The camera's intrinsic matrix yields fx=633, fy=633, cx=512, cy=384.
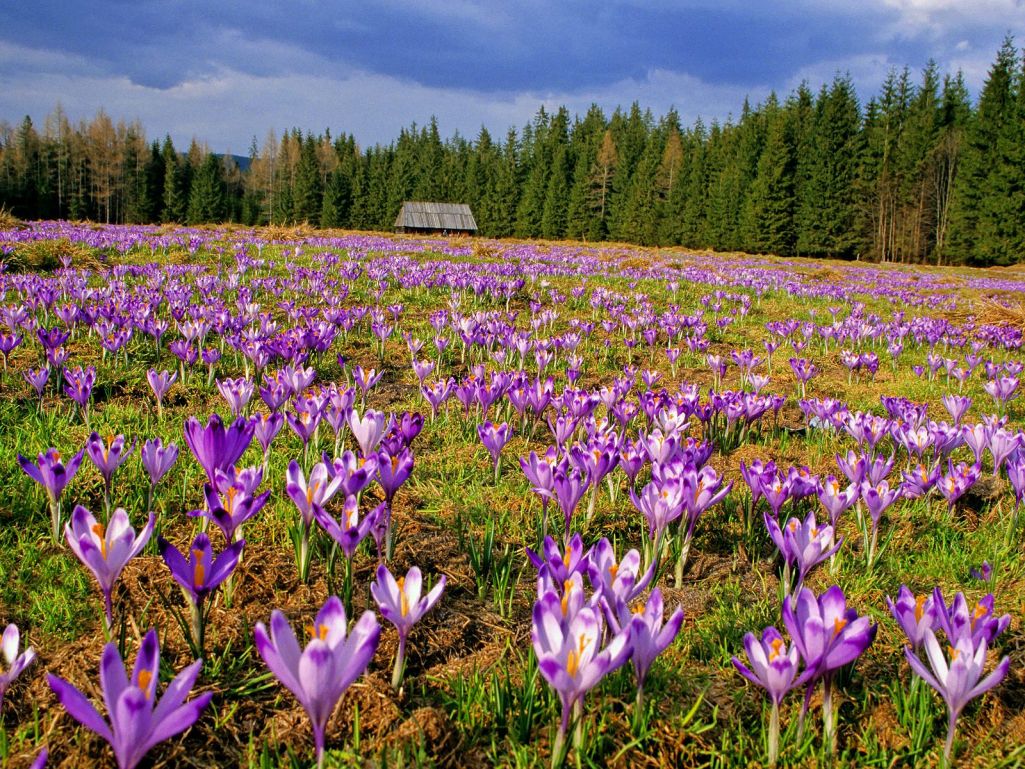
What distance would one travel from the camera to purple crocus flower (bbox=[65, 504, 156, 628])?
1.52 meters

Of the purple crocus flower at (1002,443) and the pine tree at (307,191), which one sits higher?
the pine tree at (307,191)

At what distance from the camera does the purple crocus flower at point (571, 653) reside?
49.9 inches

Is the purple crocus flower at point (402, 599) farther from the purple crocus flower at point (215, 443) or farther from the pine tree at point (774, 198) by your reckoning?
the pine tree at point (774, 198)

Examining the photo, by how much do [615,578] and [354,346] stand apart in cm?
533

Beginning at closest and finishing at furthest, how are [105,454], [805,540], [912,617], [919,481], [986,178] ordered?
1. [912,617]
2. [805,540]
3. [105,454]
4. [919,481]
5. [986,178]

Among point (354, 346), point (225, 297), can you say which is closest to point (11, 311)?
point (354, 346)

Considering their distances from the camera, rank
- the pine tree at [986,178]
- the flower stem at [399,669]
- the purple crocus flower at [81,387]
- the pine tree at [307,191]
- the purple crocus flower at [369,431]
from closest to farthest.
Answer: the flower stem at [399,669] < the purple crocus flower at [369,431] < the purple crocus flower at [81,387] < the pine tree at [986,178] < the pine tree at [307,191]

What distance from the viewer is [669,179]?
2697 inches

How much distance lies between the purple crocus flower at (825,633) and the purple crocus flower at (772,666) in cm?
3

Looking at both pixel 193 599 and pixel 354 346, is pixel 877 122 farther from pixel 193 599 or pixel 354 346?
pixel 193 599

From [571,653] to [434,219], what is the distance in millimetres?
75187

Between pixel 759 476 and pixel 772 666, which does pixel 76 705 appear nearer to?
pixel 772 666

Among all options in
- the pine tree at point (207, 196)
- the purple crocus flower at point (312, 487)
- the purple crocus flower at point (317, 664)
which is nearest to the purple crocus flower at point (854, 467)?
the purple crocus flower at point (312, 487)

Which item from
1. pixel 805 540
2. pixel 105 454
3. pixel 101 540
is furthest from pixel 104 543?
pixel 805 540
